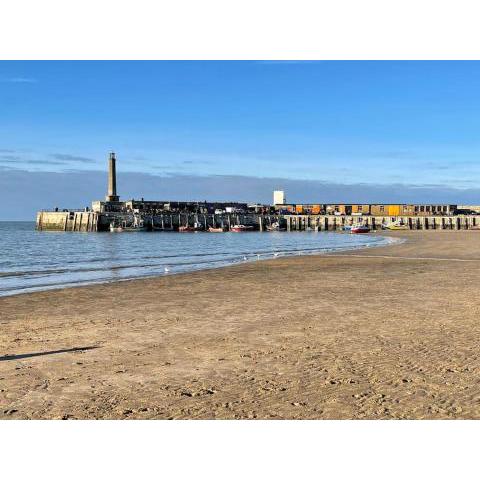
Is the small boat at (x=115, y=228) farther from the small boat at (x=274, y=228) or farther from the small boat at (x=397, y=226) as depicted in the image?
the small boat at (x=397, y=226)

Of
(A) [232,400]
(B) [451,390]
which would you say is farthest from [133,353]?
(B) [451,390]

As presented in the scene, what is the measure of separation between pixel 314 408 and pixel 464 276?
16.1 metres

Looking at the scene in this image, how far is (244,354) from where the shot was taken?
28.2 ft

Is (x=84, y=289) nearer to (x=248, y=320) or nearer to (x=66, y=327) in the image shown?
(x=66, y=327)

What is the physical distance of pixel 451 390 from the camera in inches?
254

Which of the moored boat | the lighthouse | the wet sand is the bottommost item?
the moored boat

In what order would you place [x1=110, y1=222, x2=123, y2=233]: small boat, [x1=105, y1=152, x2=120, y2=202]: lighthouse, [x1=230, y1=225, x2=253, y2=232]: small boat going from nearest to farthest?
1. [x1=110, y1=222, x2=123, y2=233]: small boat
2. [x1=230, y1=225, x2=253, y2=232]: small boat
3. [x1=105, y1=152, x2=120, y2=202]: lighthouse

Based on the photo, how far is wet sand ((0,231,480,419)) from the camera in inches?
239

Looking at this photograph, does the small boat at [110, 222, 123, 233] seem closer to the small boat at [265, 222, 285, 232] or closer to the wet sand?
the small boat at [265, 222, 285, 232]

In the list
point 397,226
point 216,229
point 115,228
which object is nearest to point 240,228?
point 216,229

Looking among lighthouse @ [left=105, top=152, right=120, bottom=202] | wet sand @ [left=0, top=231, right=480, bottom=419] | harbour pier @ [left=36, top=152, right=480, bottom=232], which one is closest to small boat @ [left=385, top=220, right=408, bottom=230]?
harbour pier @ [left=36, top=152, right=480, bottom=232]

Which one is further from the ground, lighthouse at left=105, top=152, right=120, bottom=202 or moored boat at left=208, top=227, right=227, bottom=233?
lighthouse at left=105, top=152, right=120, bottom=202

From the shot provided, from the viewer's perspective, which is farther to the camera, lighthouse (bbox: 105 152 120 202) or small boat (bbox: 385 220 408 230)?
lighthouse (bbox: 105 152 120 202)
